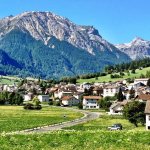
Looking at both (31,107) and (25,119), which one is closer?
(25,119)

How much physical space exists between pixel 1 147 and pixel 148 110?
200ft

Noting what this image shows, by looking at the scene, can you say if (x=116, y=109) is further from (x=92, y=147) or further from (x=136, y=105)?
(x=92, y=147)

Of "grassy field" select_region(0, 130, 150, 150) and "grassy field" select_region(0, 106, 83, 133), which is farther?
"grassy field" select_region(0, 106, 83, 133)

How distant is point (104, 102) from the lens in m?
195

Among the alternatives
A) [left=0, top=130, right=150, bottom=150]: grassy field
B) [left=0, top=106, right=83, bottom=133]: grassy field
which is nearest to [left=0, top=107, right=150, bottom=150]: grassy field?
[left=0, top=130, right=150, bottom=150]: grassy field

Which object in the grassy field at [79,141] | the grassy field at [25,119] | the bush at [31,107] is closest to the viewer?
the grassy field at [79,141]

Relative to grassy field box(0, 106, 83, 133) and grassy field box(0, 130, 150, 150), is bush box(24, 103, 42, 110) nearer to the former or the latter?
grassy field box(0, 106, 83, 133)

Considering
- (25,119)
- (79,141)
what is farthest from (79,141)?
(25,119)

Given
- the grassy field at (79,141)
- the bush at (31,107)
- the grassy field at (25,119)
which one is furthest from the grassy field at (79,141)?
the bush at (31,107)

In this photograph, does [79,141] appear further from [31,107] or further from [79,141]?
[31,107]

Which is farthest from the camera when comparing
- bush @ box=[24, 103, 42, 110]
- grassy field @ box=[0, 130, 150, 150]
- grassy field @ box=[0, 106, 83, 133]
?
bush @ box=[24, 103, 42, 110]

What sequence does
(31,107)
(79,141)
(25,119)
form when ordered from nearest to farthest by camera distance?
(79,141)
(25,119)
(31,107)

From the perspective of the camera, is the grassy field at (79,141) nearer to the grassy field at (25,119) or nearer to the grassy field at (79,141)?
the grassy field at (79,141)

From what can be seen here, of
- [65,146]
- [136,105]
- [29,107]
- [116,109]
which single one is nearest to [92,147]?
[65,146]
